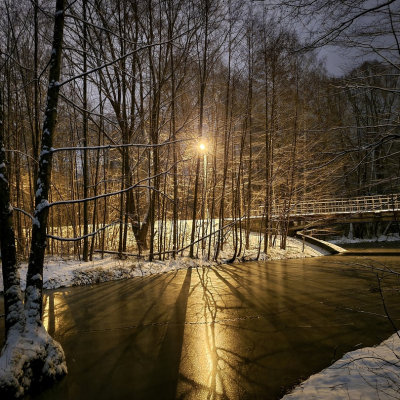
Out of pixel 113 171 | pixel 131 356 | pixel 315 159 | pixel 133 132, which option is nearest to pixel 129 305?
pixel 131 356

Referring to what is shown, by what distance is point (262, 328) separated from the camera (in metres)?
5.95

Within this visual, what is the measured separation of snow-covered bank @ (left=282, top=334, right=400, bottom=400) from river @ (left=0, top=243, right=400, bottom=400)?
0.28 meters

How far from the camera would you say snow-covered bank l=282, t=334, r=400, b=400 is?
10.7 ft

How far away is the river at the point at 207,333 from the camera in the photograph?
3971 mm

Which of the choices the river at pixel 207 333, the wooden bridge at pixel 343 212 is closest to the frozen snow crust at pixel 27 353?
the river at pixel 207 333

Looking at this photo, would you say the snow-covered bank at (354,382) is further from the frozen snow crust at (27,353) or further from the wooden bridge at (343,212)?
the frozen snow crust at (27,353)

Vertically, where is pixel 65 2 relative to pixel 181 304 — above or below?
above

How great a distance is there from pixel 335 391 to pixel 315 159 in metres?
2.65

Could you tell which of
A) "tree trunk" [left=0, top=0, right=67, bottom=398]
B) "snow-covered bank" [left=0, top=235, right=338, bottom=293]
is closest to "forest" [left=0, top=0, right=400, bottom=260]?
"snow-covered bank" [left=0, top=235, right=338, bottom=293]

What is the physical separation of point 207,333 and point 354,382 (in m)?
2.84

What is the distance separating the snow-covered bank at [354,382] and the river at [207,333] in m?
0.28

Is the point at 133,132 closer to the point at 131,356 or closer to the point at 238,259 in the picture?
the point at 238,259

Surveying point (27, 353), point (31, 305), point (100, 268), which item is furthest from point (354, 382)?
point (100, 268)

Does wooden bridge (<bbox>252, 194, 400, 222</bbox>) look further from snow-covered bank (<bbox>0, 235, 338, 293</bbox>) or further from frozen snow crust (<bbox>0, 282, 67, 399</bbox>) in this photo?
frozen snow crust (<bbox>0, 282, 67, 399</bbox>)
